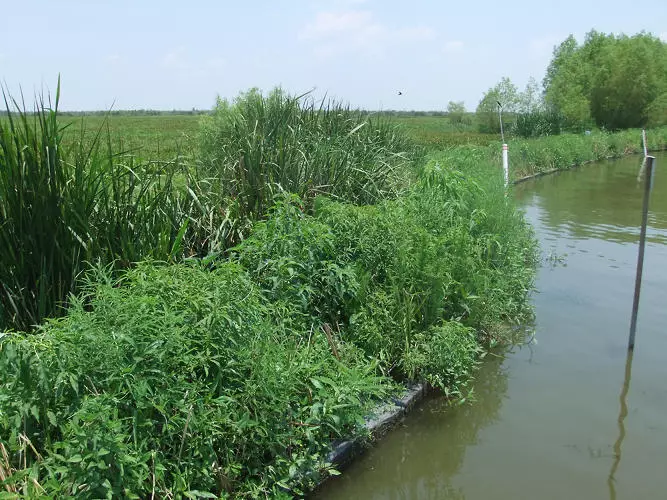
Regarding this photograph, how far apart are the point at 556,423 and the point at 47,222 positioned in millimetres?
3558

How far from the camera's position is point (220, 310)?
2859 mm

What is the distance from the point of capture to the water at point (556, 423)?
3.31 meters

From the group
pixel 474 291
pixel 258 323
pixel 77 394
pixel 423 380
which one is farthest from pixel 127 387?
pixel 474 291

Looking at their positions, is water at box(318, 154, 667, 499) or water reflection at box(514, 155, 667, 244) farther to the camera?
water reflection at box(514, 155, 667, 244)

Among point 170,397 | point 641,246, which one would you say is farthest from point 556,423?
point 170,397

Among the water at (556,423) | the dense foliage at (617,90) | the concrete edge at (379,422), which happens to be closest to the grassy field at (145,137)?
the concrete edge at (379,422)

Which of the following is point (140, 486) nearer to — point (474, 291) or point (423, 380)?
point (423, 380)

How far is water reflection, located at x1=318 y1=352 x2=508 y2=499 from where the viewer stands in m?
3.27

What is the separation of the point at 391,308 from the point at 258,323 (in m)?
1.34

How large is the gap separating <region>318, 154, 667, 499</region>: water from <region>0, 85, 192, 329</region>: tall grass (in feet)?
6.71

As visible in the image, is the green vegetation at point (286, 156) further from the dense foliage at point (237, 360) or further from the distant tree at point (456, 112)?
the distant tree at point (456, 112)

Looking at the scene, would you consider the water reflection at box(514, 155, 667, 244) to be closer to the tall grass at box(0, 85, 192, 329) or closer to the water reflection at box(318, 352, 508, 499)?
the water reflection at box(318, 352, 508, 499)

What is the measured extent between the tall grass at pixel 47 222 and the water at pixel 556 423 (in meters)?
2.05

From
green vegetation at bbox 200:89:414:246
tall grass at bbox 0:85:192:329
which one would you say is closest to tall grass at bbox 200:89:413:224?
green vegetation at bbox 200:89:414:246
